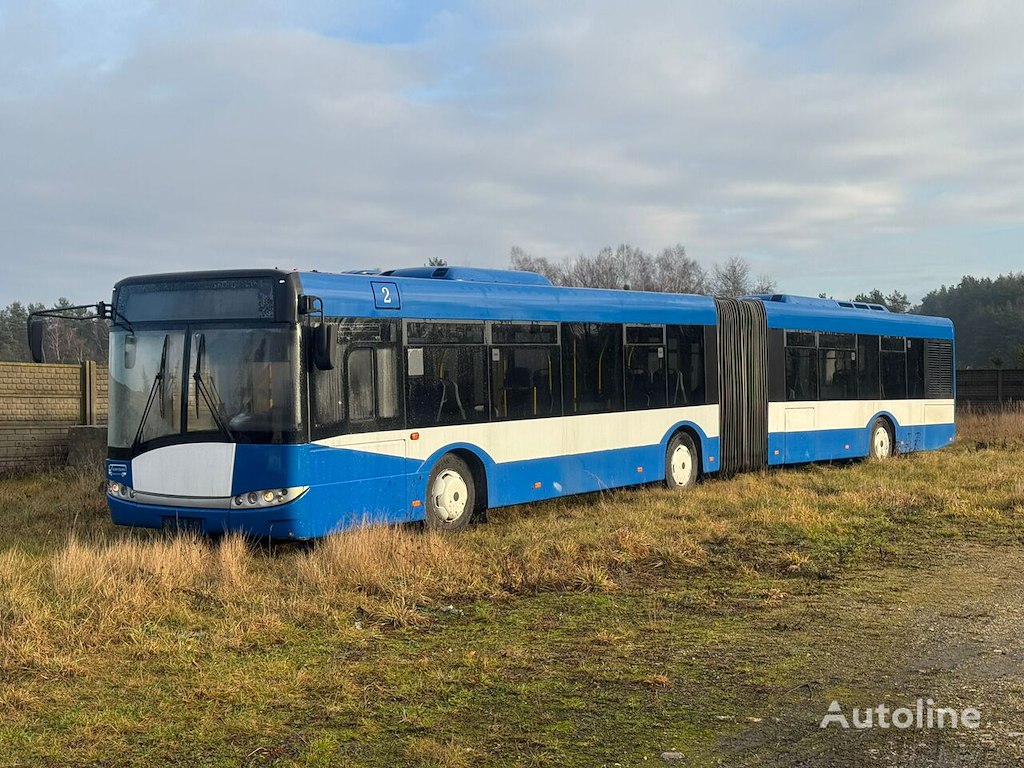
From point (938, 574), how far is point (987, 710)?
4125 mm

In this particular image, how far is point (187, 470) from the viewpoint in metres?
10.1

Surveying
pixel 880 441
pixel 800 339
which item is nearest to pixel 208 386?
pixel 800 339

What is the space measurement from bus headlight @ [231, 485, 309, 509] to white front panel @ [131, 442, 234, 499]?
138 millimetres

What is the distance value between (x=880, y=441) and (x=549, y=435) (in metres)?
9.65

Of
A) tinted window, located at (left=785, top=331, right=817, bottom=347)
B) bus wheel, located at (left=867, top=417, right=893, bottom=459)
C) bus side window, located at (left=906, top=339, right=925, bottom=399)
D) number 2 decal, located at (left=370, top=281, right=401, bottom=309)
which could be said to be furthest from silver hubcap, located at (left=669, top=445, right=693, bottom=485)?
bus side window, located at (left=906, top=339, right=925, bottom=399)

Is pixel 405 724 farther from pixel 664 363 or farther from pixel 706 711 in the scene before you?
pixel 664 363

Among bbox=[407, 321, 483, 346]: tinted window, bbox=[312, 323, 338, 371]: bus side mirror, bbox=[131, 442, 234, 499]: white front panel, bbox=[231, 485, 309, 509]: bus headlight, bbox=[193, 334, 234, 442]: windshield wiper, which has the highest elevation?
bbox=[407, 321, 483, 346]: tinted window

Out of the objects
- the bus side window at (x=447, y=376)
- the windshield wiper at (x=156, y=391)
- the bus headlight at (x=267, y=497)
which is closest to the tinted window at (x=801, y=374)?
the bus side window at (x=447, y=376)

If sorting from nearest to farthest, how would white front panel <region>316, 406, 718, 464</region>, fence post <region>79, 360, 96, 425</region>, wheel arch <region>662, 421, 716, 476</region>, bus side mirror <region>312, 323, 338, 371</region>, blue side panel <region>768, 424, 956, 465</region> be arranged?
bus side mirror <region>312, 323, 338, 371</region>
white front panel <region>316, 406, 718, 464</region>
wheel arch <region>662, 421, 716, 476</region>
blue side panel <region>768, 424, 956, 465</region>
fence post <region>79, 360, 96, 425</region>

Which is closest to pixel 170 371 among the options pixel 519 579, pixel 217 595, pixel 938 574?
pixel 217 595

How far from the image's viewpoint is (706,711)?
561 centimetres

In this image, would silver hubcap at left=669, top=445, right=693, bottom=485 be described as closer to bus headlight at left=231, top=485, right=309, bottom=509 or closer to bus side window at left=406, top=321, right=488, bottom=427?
bus side window at left=406, top=321, right=488, bottom=427

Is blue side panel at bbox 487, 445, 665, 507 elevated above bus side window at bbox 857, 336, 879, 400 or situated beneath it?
situated beneath

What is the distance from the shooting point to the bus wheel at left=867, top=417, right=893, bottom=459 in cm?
1980
